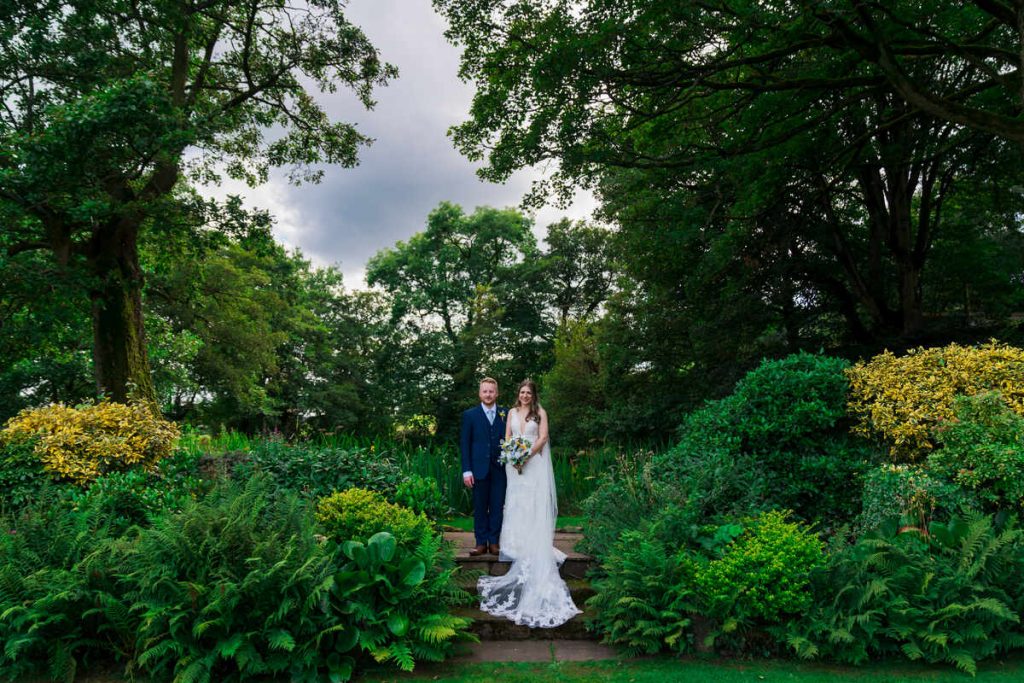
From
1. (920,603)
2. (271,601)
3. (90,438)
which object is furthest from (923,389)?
(90,438)

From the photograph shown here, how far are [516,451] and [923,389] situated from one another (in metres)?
4.71

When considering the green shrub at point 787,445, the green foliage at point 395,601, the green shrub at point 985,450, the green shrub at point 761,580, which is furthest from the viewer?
the green shrub at point 787,445

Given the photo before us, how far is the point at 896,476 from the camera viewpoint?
21.7 feet

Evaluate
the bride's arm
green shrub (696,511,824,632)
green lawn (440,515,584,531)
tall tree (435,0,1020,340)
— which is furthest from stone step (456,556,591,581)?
tall tree (435,0,1020,340)

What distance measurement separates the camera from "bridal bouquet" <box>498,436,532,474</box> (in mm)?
6664

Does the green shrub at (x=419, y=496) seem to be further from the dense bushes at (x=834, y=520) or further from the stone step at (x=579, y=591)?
the dense bushes at (x=834, y=520)

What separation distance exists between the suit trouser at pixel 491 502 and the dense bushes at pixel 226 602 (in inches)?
61.1

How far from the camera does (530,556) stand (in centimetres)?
634

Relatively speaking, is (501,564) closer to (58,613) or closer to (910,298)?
(58,613)

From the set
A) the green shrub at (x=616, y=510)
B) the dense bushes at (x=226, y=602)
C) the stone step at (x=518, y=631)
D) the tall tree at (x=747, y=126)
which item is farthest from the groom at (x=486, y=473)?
the tall tree at (x=747, y=126)

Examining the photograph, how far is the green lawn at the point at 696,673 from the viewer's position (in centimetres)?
486

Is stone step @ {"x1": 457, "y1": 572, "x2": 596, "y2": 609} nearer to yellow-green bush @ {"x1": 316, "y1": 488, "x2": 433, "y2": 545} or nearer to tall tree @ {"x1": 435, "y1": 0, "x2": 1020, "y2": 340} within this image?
yellow-green bush @ {"x1": 316, "y1": 488, "x2": 433, "y2": 545}

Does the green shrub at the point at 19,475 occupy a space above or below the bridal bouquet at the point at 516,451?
below

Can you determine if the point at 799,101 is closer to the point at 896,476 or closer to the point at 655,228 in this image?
the point at 655,228
